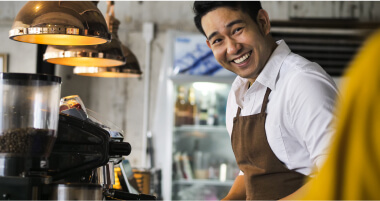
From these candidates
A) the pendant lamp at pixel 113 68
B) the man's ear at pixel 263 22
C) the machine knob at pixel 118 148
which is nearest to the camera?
the machine knob at pixel 118 148

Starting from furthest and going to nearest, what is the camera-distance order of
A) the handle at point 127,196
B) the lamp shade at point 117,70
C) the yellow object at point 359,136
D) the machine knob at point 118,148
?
the lamp shade at point 117,70 < the handle at point 127,196 < the machine knob at point 118,148 < the yellow object at point 359,136

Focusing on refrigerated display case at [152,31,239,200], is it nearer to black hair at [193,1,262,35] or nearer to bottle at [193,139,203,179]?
bottle at [193,139,203,179]

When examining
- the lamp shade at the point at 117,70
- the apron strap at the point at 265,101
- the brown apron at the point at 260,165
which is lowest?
the brown apron at the point at 260,165

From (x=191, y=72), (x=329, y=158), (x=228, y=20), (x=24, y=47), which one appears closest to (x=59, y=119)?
(x=228, y=20)

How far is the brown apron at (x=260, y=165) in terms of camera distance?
1840 mm

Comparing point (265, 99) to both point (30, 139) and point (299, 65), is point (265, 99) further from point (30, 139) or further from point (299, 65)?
point (30, 139)

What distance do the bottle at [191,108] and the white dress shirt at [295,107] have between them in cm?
308

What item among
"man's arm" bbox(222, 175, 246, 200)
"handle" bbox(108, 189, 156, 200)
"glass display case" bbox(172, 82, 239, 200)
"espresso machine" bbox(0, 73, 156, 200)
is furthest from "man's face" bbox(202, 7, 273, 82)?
"glass display case" bbox(172, 82, 239, 200)

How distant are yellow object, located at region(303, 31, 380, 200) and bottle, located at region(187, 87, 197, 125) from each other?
473 cm

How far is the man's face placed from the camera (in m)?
1.97

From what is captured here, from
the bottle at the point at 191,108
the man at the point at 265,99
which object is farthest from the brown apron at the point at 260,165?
the bottle at the point at 191,108

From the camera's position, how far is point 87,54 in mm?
2709

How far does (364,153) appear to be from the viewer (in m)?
0.48

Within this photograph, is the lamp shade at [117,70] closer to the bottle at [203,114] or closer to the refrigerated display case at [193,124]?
the refrigerated display case at [193,124]
